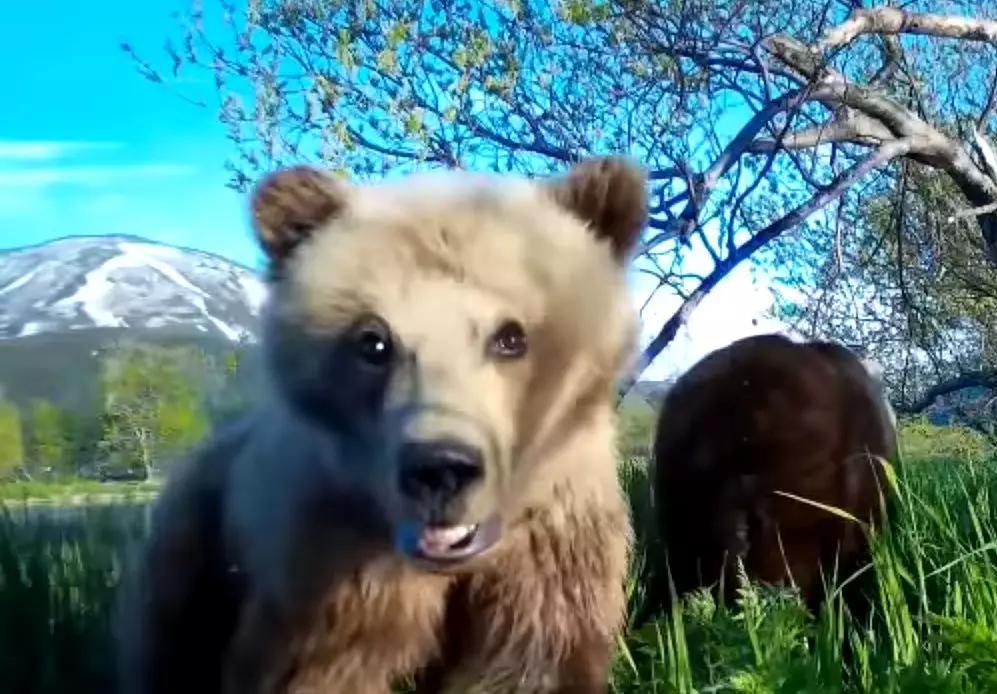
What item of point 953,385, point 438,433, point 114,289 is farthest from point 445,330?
point 953,385

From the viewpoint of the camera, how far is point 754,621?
352 cm

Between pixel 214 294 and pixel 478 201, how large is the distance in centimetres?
150

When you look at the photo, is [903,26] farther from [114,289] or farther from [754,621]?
[754,621]

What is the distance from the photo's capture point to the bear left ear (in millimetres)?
3174

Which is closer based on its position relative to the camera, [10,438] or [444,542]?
[444,542]

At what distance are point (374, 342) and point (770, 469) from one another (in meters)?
1.96

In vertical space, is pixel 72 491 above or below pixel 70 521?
above

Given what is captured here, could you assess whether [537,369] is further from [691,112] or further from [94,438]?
[691,112]

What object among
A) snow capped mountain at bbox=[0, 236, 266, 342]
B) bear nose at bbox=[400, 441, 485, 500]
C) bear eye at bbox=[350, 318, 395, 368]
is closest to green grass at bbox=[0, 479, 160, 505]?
snow capped mountain at bbox=[0, 236, 266, 342]

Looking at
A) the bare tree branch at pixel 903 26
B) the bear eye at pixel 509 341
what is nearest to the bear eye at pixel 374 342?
the bear eye at pixel 509 341

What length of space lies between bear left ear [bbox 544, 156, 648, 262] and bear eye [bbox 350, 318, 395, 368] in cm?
60

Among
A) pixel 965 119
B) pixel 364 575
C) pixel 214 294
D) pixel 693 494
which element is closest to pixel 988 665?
pixel 364 575

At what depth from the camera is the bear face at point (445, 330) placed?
8.84ft

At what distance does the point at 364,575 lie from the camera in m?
2.99
